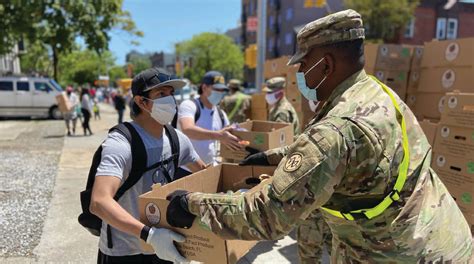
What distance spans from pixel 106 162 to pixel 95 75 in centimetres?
6653

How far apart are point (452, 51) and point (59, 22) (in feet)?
51.8

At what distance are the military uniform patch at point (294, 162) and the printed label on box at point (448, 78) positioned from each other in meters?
4.22

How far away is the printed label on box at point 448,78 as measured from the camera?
4844mm

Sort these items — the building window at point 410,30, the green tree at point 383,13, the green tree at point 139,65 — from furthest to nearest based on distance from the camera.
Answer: the green tree at point 139,65 → the building window at point 410,30 → the green tree at point 383,13

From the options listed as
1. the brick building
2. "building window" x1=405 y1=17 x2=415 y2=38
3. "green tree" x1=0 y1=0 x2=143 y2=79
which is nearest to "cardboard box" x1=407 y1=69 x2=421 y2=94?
"green tree" x1=0 y1=0 x2=143 y2=79

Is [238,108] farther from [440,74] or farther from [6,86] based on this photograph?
[6,86]

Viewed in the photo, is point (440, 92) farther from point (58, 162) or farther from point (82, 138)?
point (82, 138)

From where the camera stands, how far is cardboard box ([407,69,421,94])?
17.9ft

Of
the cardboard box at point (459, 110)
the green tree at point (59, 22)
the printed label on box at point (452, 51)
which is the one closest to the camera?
the cardboard box at point (459, 110)

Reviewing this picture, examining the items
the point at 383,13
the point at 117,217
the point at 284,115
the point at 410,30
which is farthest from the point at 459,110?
the point at 410,30

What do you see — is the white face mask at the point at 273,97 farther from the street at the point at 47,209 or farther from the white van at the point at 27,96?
the white van at the point at 27,96

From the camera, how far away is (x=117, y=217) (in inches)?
72.2

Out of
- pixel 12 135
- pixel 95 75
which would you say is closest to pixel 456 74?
pixel 12 135

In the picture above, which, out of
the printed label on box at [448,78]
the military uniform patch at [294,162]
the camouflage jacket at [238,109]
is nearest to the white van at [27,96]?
the camouflage jacket at [238,109]
